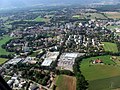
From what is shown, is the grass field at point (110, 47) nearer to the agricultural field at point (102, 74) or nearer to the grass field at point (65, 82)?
the agricultural field at point (102, 74)

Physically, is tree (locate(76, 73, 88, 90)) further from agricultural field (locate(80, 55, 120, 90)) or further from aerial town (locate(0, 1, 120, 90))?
agricultural field (locate(80, 55, 120, 90))

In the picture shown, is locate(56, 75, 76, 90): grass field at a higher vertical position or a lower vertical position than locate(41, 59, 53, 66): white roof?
higher

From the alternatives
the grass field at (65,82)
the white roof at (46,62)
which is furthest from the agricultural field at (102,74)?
the white roof at (46,62)

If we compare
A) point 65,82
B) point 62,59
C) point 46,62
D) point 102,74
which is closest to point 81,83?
point 65,82

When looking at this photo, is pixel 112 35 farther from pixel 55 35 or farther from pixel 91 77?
pixel 91 77

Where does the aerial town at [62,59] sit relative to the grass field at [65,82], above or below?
below

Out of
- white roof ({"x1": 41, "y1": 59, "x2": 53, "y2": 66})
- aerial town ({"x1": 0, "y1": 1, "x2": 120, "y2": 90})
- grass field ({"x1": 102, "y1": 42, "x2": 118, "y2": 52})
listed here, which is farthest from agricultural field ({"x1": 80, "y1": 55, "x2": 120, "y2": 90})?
white roof ({"x1": 41, "y1": 59, "x2": 53, "y2": 66})
